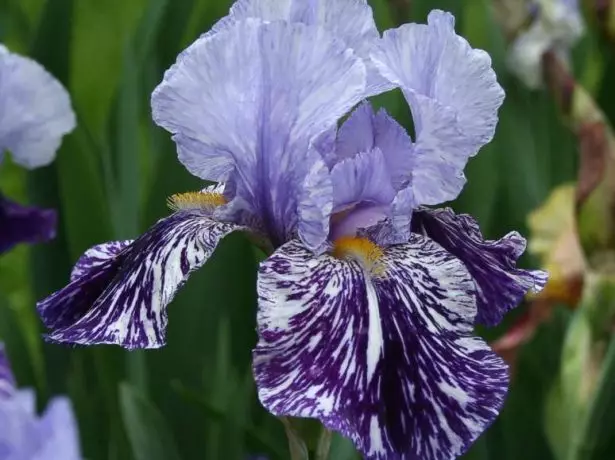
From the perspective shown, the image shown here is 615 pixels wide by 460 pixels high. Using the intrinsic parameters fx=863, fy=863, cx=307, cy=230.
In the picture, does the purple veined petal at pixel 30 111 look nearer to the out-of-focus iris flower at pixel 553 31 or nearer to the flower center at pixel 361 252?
the flower center at pixel 361 252

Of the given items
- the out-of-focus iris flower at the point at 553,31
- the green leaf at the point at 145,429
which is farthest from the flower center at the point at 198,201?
the out-of-focus iris flower at the point at 553,31


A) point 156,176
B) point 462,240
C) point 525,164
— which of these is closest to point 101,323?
point 462,240

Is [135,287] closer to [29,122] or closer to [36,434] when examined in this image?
[36,434]

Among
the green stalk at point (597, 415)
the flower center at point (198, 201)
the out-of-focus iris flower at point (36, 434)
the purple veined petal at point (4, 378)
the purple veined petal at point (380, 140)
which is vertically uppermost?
the purple veined petal at point (380, 140)

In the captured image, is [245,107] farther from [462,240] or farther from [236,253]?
[236,253]

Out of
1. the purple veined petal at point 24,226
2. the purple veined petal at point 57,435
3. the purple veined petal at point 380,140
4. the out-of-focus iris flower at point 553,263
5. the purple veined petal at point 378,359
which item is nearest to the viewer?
the purple veined petal at point 57,435

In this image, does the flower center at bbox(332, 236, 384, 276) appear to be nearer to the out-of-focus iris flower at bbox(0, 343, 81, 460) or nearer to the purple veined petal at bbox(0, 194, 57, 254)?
the out-of-focus iris flower at bbox(0, 343, 81, 460)
